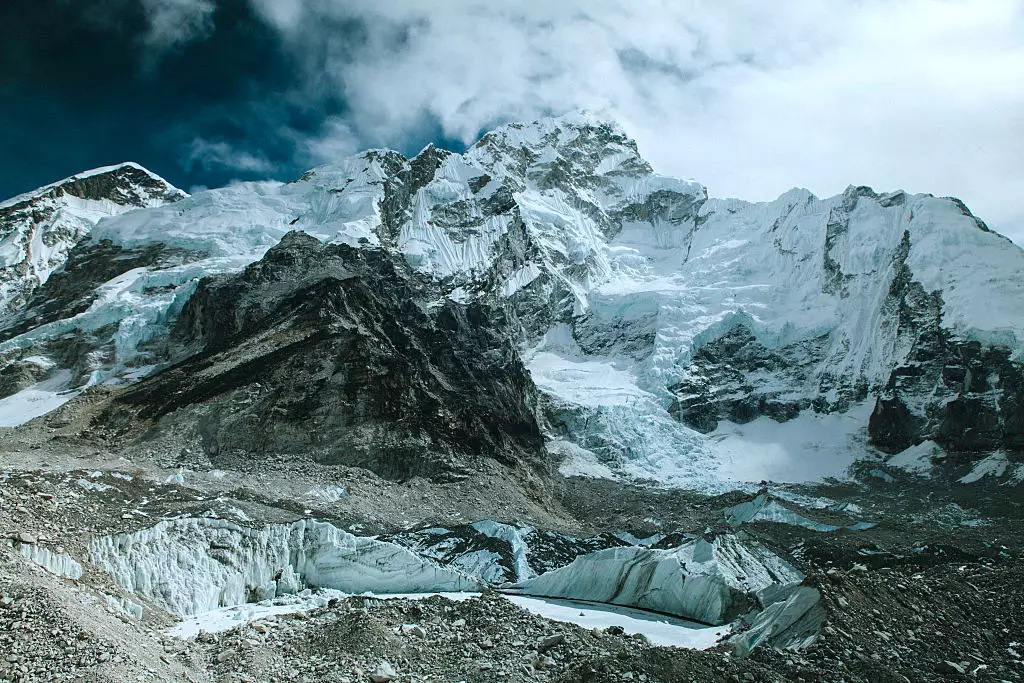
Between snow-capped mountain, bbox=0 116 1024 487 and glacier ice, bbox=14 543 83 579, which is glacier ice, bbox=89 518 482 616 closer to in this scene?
glacier ice, bbox=14 543 83 579

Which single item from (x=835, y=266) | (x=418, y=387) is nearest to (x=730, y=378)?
(x=835, y=266)

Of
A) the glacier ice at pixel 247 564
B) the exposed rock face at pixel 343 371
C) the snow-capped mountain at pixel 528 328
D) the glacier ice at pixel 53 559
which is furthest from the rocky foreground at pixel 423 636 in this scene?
the snow-capped mountain at pixel 528 328

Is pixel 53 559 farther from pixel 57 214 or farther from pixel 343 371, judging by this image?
pixel 57 214

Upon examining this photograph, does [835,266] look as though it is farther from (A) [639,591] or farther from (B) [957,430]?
(A) [639,591]

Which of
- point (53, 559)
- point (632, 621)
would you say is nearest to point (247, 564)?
point (53, 559)

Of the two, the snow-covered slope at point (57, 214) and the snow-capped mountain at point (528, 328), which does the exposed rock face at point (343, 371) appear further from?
the snow-covered slope at point (57, 214)

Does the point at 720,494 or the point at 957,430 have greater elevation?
the point at 957,430

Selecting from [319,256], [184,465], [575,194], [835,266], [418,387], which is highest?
[575,194]
